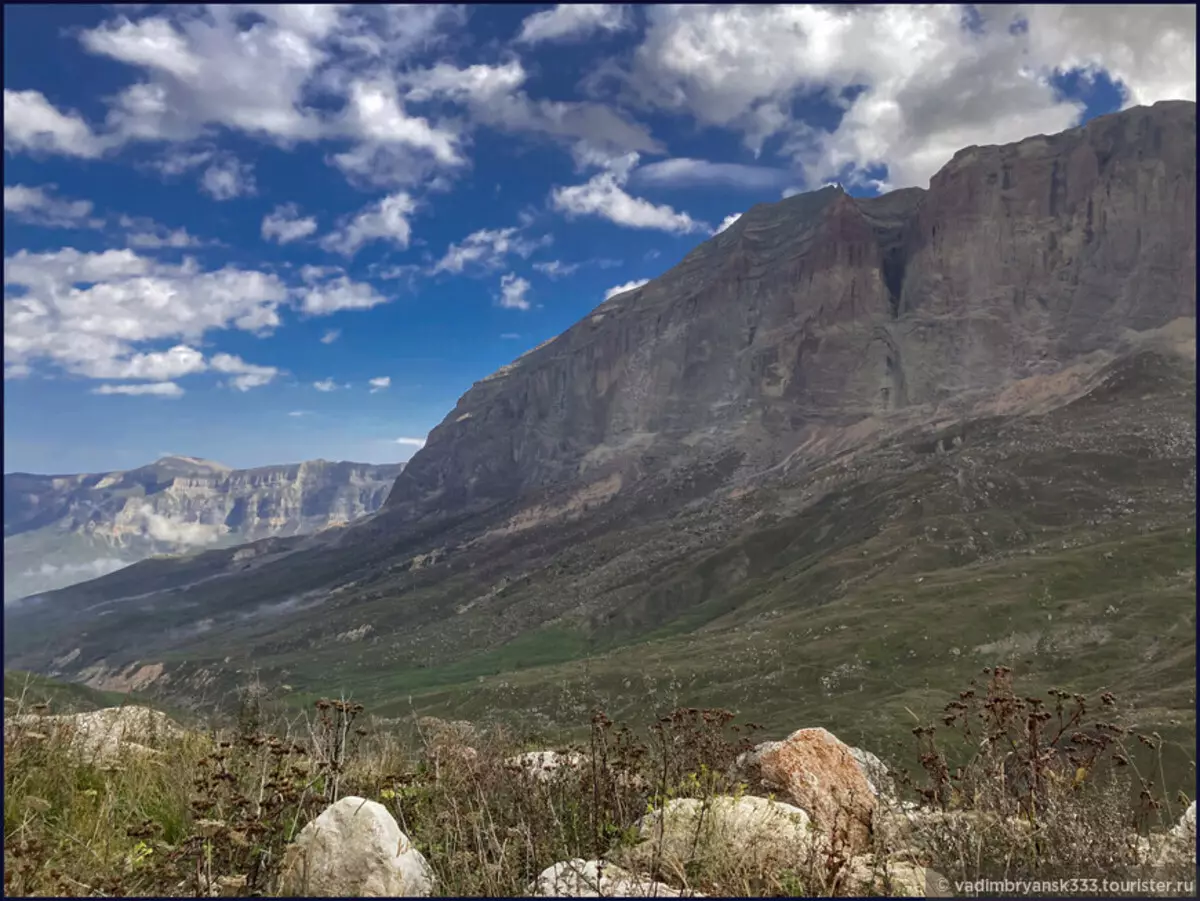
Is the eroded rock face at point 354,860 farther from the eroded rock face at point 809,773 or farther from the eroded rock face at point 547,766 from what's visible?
the eroded rock face at point 809,773

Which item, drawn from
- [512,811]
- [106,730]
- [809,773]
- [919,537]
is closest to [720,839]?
[512,811]

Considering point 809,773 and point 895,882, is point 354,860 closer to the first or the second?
point 895,882

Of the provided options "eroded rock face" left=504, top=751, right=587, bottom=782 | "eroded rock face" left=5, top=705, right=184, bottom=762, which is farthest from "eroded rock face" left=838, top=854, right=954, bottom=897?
"eroded rock face" left=5, top=705, right=184, bottom=762

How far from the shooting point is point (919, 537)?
110125 millimetres

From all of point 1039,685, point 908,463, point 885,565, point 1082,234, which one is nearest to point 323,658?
point 885,565

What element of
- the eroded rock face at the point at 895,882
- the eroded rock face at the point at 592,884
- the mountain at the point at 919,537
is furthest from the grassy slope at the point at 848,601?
the eroded rock face at the point at 592,884

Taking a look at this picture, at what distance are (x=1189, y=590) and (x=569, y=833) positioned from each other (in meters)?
89.7

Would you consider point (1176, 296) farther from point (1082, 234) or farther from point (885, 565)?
point (885, 565)

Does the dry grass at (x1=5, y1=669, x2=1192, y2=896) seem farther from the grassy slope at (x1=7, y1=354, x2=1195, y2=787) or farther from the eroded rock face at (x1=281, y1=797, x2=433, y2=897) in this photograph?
the grassy slope at (x1=7, y1=354, x2=1195, y2=787)

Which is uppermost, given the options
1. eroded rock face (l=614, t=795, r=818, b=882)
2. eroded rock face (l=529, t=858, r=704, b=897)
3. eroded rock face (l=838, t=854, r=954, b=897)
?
eroded rock face (l=614, t=795, r=818, b=882)

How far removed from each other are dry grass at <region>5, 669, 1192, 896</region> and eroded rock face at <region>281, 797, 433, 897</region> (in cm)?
19

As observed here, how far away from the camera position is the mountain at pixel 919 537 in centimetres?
7412

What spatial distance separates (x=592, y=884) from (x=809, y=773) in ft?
11.4

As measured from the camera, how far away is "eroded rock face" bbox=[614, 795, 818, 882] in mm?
4574
